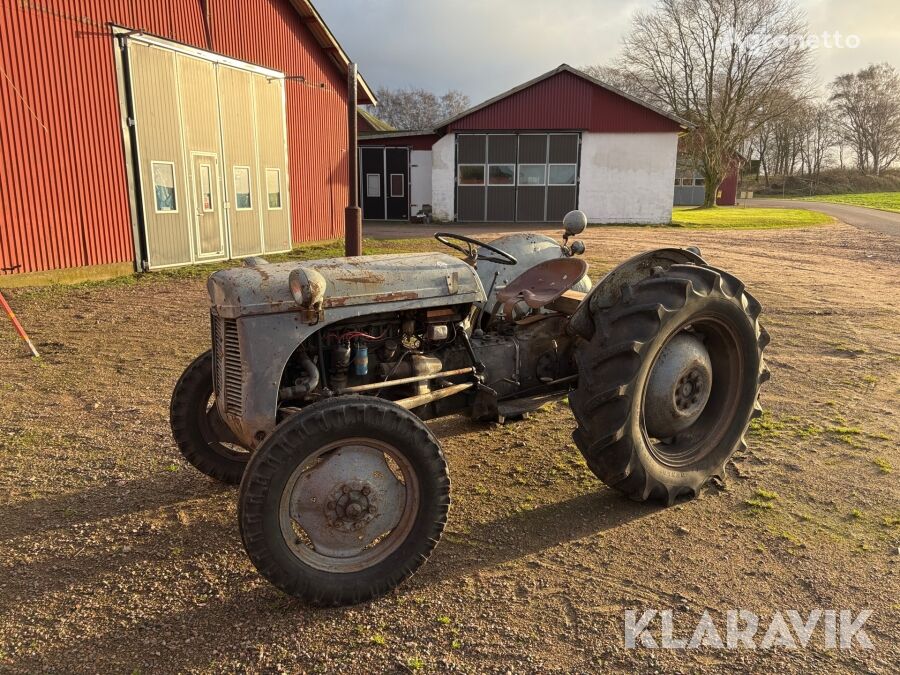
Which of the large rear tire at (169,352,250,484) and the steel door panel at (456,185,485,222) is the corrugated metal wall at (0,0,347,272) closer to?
the large rear tire at (169,352,250,484)

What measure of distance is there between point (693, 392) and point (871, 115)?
67.6 metres

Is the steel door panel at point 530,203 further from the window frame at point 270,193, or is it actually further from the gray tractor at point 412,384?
the gray tractor at point 412,384

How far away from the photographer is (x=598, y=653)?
2404mm

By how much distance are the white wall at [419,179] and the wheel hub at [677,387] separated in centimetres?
2215

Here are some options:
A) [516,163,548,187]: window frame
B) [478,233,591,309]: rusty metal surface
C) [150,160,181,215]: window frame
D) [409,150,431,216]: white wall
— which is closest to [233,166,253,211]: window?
[150,160,181,215]: window frame

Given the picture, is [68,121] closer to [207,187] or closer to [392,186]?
[207,187]

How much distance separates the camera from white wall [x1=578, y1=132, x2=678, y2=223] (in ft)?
78.2

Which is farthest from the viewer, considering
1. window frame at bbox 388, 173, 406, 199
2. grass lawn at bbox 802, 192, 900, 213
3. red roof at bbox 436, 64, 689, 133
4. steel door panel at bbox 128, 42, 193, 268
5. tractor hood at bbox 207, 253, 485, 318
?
grass lawn at bbox 802, 192, 900, 213

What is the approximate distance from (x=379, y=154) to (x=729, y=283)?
22.8 metres

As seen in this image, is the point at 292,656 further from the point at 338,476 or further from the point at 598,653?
the point at 598,653

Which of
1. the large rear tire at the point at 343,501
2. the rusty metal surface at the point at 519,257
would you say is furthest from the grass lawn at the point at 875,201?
the large rear tire at the point at 343,501

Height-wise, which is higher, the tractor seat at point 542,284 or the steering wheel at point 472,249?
the steering wheel at point 472,249

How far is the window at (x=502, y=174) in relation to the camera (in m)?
24.0

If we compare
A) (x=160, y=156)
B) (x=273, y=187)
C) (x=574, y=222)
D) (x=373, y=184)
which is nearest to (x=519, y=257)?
(x=574, y=222)
